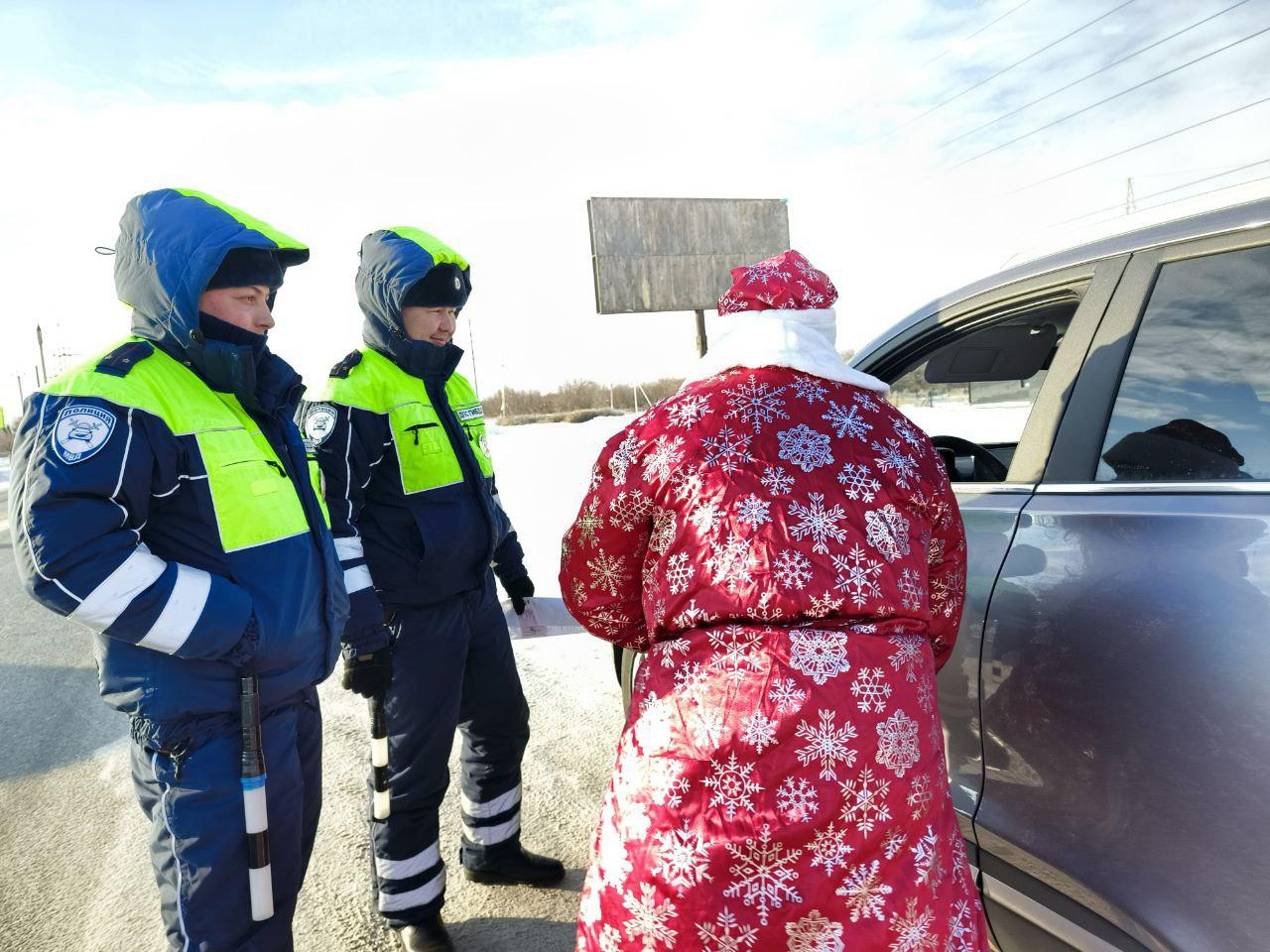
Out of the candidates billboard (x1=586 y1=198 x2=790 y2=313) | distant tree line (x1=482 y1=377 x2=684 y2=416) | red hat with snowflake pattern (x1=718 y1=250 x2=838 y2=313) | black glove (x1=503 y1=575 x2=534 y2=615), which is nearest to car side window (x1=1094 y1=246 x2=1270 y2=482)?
red hat with snowflake pattern (x1=718 y1=250 x2=838 y2=313)

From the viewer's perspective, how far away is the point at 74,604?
167 cm

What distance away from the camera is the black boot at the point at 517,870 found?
301cm

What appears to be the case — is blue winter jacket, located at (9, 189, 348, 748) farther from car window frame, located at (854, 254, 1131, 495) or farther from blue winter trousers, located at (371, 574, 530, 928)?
car window frame, located at (854, 254, 1131, 495)

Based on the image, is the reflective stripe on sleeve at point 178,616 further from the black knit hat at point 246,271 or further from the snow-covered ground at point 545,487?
the snow-covered ground at point 545,487

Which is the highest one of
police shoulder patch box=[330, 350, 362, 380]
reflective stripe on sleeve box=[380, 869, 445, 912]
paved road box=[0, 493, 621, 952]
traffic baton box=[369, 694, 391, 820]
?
police shoulder patch box=[330, 350, 362, 380]

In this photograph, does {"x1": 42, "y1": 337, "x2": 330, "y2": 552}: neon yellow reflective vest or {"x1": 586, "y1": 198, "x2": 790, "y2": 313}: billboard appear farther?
{"x1": 586, "y1": 198, "x2": 790, "y2": 313}: billboard

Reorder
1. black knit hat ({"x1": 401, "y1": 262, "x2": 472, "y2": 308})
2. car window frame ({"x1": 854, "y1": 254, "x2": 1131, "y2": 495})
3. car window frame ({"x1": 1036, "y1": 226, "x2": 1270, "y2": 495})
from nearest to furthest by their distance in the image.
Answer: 1. car window frame ({"x1": 1036, "y1": 226, "x2": 1270, "y2": 495})
2. car window frame ({"x1": 854, "y1": 254, "x2": 1131, "y2": 495})
3. black knit hat ({"x1": 401, "y1": 262, "x2": 472, "y2": 308})

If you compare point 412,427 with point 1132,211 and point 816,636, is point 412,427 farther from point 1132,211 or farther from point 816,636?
point 1132,211

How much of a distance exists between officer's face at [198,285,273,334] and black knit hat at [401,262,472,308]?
703 millimetres

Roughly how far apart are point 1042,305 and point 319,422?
2022 mm

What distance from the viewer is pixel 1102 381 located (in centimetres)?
190

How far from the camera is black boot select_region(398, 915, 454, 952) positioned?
2621 millimetres

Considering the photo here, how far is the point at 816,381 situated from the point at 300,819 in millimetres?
1539

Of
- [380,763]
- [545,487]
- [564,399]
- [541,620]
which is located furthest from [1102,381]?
[564,399]
